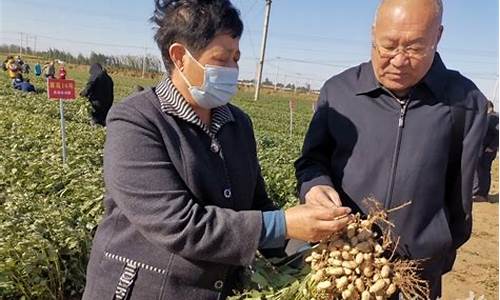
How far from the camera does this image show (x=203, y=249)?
1325mm

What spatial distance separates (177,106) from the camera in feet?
4.83

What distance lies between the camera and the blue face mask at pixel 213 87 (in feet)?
4.96

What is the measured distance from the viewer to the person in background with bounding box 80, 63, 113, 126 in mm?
9266

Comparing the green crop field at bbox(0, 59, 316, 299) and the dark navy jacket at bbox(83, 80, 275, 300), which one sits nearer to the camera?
the dark navy jacket at bbox(83, 80, 275, 300)

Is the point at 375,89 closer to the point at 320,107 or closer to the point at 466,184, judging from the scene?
the point at 320,107

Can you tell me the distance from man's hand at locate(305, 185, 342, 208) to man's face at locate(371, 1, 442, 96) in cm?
47

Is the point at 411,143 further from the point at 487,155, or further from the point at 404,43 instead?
the point at 487,155

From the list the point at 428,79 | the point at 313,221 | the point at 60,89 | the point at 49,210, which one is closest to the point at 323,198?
the point at 313,221

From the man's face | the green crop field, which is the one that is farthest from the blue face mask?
the green crop field

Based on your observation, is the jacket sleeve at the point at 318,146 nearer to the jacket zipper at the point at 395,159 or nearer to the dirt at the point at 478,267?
the jacket zipper at the point at 395,159

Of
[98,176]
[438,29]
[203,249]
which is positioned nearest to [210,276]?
[203,249]

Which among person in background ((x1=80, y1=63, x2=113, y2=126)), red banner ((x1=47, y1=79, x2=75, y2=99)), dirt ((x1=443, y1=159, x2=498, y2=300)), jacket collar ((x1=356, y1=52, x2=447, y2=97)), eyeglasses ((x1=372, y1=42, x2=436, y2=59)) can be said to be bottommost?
dirt ((x1=443, y1=159, x2=498, y2=300))

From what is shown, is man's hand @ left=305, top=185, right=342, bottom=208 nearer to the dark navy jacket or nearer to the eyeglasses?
the dark navy jacket

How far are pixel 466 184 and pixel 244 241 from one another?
87 centimetres
